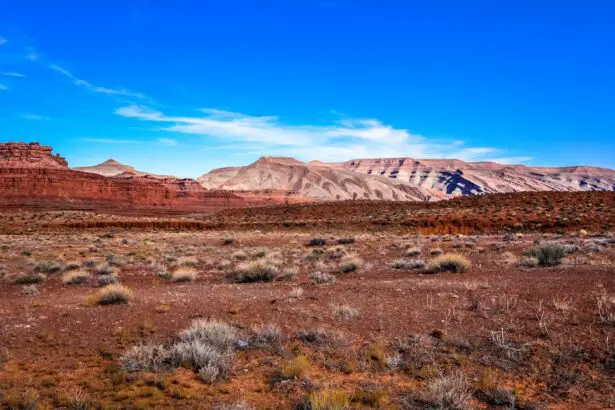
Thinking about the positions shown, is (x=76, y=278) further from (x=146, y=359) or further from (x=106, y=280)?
(x=146, y=359)

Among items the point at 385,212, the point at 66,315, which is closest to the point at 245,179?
the point at 385,212

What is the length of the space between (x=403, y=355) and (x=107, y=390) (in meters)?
4.06

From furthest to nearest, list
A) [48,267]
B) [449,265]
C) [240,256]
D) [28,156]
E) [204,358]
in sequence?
[28,156]
[240,256]
[48,267]
[449,265]
[204,358]

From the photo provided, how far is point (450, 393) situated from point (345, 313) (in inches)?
138

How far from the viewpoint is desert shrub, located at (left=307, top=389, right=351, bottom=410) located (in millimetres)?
4543

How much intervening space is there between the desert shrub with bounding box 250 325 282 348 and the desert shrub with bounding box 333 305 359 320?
1507mm

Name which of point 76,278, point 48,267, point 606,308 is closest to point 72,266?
point 48,267

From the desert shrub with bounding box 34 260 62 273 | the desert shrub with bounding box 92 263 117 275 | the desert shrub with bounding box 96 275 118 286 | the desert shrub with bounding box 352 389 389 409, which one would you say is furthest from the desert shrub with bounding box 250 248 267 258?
the desert shrub with bounding box 352 389 389 409

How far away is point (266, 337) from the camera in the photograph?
6.88 meters

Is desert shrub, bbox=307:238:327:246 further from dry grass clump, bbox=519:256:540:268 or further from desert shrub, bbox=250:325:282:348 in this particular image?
desert shrub, bbox=250:325:282:348

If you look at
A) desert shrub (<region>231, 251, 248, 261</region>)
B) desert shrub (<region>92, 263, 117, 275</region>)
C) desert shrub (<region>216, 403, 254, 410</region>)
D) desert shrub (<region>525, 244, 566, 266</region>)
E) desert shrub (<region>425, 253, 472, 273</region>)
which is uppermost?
desert shrub (<region>525, 244, 566, 266</region>)

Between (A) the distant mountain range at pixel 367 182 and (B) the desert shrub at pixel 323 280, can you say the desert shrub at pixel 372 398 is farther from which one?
(A) the distant mountain range at pixel 367 182

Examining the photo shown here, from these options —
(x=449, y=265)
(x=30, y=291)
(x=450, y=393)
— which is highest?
(x=449, y=265)

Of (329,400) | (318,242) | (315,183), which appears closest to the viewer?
(329,400)
